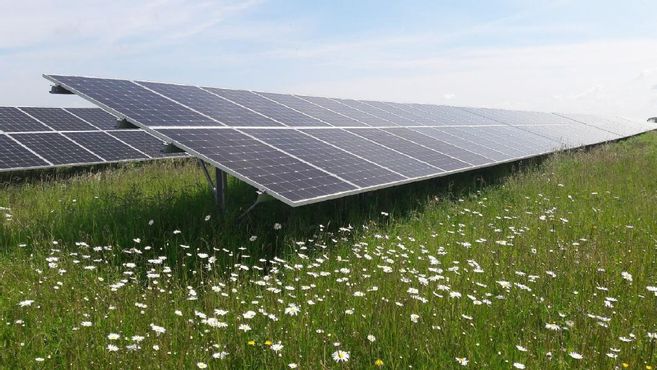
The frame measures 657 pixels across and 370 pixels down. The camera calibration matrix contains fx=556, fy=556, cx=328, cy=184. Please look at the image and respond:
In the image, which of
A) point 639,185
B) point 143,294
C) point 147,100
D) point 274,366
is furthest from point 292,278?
point 639,185

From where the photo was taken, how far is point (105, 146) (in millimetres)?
14477

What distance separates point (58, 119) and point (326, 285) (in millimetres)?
13403

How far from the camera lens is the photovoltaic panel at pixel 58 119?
14.9 meters

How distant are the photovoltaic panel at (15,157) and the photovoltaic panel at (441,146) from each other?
24.7ft

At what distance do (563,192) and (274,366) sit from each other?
332 inches

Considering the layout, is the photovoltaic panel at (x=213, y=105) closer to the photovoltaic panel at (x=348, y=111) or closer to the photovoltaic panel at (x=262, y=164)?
the photovoltaic panel at (x=262, y=164)

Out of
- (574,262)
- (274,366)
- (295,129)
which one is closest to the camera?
(274,366)

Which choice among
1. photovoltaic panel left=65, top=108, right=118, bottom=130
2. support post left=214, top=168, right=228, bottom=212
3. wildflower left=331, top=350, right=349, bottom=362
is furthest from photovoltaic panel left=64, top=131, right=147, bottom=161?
wildflower left=331, top=350, right=349, bottom=362

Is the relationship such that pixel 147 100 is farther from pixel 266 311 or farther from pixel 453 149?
pixel 453 149

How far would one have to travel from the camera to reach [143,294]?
4.58m

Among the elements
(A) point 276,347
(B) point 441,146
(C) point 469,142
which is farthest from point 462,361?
(C) point 469,142

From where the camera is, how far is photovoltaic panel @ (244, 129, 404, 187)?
7270 millimetres

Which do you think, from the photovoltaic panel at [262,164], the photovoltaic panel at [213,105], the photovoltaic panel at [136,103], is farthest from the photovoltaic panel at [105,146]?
the photovoltaic panel at [262,164]

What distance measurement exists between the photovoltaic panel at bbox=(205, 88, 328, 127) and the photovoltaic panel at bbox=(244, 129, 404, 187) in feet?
3.46
